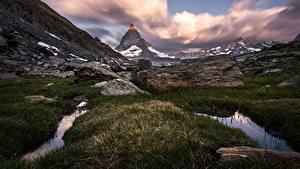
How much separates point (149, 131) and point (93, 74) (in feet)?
89.2

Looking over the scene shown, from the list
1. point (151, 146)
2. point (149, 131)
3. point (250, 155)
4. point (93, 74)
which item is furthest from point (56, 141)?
point (93, 74)

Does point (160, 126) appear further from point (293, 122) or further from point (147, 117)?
point (293, 122)

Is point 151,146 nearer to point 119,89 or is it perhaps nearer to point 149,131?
point 149,131

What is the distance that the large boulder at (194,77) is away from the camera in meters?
25.5

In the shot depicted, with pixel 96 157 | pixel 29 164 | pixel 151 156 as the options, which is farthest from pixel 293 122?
pixel 29 164

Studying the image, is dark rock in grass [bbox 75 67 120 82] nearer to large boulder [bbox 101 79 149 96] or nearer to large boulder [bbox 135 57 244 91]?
large boulder [bbox 135 57 244 91]

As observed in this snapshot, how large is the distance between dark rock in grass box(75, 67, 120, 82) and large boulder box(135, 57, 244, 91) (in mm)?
7981

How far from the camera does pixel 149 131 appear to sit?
10500mm

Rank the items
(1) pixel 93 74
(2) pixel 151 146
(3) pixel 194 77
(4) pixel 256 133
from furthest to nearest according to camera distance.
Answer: (1) pixel 93 74 < (3) pixel 194 77 < (4) pixel 256 133 < (2) pixel 151 146

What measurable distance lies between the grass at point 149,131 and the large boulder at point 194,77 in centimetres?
195

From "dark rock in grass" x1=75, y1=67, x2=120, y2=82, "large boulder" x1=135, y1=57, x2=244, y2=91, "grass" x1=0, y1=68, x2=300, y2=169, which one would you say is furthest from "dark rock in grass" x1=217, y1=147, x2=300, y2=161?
"dark rock in grass" x1=75, y1=67, x2=120, y2=82

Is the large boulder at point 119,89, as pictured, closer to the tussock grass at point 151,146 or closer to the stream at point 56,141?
the stream at point 56,141

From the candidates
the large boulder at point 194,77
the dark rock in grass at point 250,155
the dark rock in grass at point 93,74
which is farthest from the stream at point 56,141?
the dark rock in grass at point 93,74

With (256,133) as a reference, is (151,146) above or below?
above
